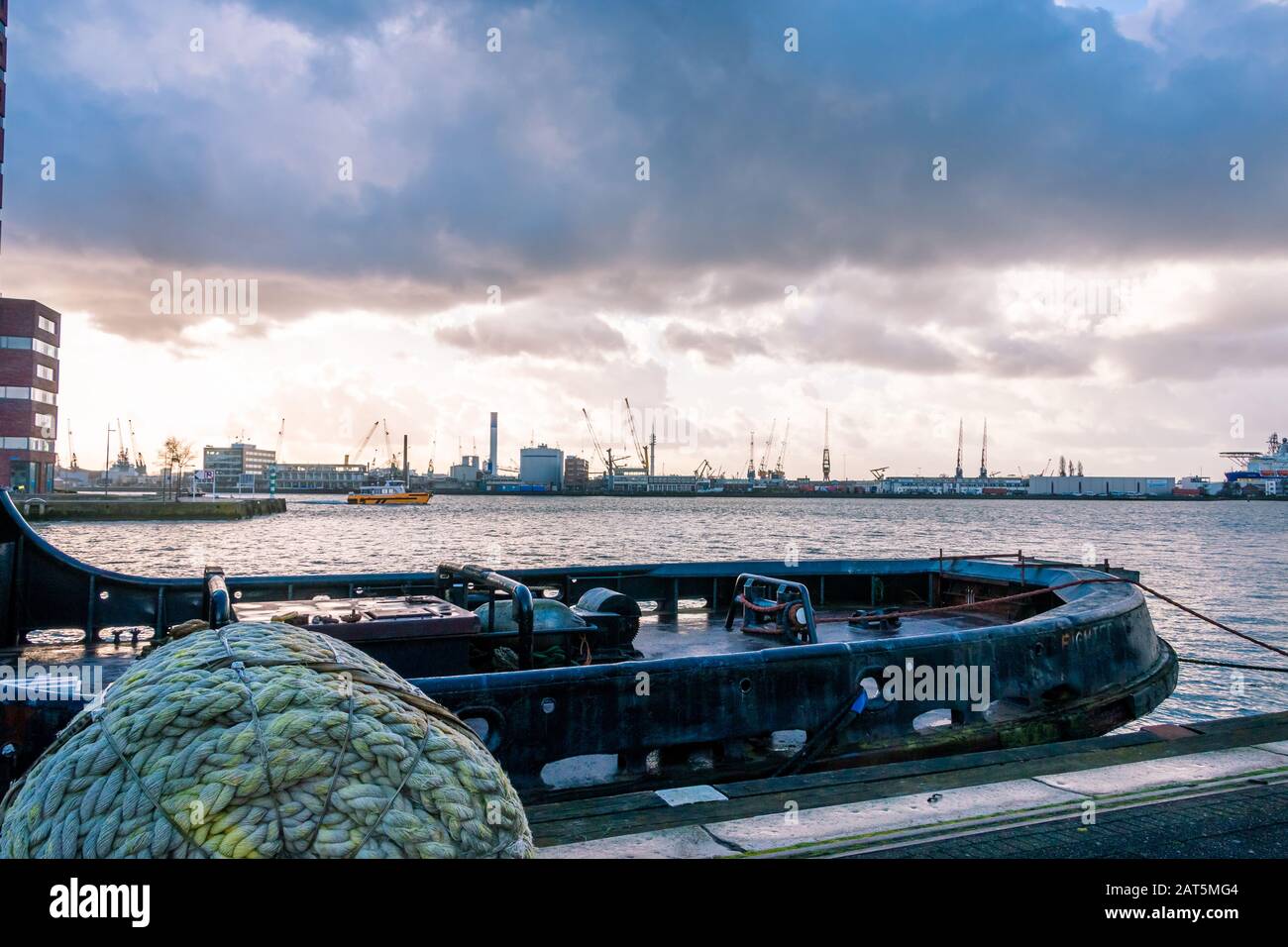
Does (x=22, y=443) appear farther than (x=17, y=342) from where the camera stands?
No

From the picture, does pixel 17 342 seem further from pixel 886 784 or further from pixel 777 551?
pixel 886 784

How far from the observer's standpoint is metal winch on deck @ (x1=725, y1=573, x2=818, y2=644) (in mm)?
11117

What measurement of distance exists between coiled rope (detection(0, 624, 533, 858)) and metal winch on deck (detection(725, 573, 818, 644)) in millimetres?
8178

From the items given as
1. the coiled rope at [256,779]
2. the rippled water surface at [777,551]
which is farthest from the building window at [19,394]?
the coiled rope at [256,779]

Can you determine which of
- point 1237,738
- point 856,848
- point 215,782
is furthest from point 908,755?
point 215,782

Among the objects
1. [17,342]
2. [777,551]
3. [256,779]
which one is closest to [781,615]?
[256,779]

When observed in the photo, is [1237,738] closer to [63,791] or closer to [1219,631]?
[63,791]

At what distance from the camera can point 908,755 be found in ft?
30.5

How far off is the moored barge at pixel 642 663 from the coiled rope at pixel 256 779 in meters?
4.15

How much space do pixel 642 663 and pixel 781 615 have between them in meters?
4.39

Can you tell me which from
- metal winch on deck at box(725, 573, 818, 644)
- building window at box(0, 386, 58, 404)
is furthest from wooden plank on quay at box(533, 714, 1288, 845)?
building window at box(0, 386, 58, 404)

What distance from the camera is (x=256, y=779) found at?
2.76 m

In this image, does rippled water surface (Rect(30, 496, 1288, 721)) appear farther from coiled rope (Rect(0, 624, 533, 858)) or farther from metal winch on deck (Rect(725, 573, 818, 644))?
coiled rope (Rect(0, 624, 533, 858))

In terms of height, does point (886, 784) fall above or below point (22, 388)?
below
